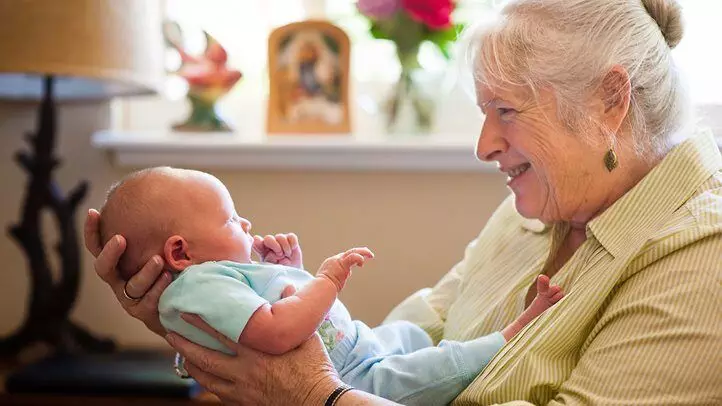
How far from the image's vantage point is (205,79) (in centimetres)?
264

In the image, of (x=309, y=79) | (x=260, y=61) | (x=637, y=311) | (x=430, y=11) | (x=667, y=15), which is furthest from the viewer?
(x=260, y=61)

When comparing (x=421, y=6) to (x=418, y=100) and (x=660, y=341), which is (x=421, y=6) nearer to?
(x=418, y=100)

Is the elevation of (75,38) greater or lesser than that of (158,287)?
greater

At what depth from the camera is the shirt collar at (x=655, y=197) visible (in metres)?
1.35

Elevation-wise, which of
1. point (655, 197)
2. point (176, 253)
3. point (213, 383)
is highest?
point (655, 197)

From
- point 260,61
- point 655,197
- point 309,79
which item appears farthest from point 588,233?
point 260,61

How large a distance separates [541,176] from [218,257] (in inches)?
20.7

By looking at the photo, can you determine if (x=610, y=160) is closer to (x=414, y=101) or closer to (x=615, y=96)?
(x=615, y=96)

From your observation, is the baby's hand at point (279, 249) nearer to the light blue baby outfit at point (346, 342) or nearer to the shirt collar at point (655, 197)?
the light blue baby outfit at point (346, 342)

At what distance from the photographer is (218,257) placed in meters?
1.38

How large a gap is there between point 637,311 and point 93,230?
81 cm

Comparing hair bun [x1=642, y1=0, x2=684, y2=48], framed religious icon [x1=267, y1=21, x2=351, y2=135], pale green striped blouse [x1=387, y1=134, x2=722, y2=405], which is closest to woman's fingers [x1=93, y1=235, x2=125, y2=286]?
pale green striped blouse [x1=387, y1=134, x2=722, y2=405]

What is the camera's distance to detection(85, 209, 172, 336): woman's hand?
1.36 m

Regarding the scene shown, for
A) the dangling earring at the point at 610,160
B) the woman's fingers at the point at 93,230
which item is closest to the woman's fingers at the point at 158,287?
the woman's fingers at the point at 93,230
